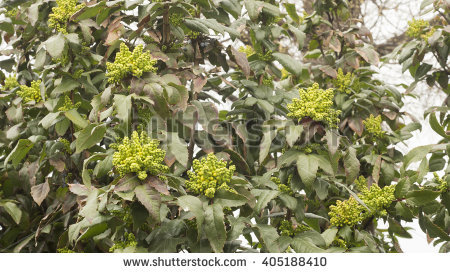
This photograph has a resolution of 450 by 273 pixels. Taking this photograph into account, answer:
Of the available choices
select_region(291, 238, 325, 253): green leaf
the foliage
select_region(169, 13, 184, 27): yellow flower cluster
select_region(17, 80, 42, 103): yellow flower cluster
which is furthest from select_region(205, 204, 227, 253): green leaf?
select_region(17, 80, 42, 103): yellow flower cluster

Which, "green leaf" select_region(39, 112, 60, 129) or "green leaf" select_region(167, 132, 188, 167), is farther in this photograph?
"green leaf" select_region(39, 112, 60, 129)

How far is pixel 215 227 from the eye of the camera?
4.05 ft

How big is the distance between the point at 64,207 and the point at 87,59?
0.52 meters

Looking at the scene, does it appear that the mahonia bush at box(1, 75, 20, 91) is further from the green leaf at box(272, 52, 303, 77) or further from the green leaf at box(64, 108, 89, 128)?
the green leaf at box(272, 52, 303, 77)

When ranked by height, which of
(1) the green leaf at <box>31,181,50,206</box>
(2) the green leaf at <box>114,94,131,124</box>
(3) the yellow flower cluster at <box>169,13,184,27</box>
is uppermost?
(3) the yellow flower cluster at <box>169,13,184,27</box>

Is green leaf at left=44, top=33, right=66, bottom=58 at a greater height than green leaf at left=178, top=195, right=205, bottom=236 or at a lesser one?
greater

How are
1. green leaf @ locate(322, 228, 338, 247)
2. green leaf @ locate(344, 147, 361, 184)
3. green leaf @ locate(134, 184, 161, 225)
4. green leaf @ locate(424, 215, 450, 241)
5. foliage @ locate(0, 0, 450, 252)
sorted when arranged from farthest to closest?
1. green leaf @ locate(424, 215, 450, 241)
2. green leaf @ locate(344, 147, 361, 184)
3. green leaf @ locate(322, 228, 338, 247)
4. foliage @ locate(0, 0, 450, 252)
5. green leaf @ locate(134, 184, 161, 225)

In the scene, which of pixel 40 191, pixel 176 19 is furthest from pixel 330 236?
pixel 40 191

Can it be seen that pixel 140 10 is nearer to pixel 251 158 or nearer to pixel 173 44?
pixel 173 44

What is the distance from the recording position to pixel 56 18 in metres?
1.78

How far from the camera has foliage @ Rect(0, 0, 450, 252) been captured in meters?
1.32

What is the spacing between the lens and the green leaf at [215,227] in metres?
1.23

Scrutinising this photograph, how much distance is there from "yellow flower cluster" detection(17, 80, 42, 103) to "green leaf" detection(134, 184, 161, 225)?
916 millimetres

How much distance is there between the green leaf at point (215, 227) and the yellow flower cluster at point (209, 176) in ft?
0.16
